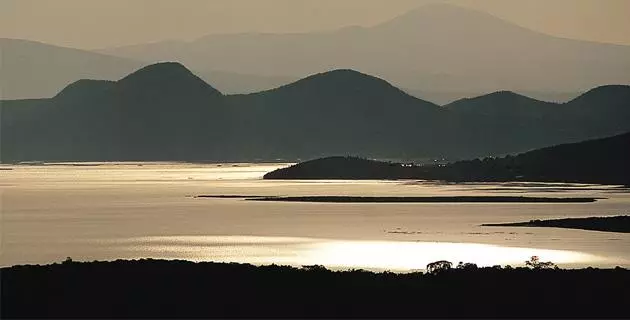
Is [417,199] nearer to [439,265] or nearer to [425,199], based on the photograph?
[425,199]

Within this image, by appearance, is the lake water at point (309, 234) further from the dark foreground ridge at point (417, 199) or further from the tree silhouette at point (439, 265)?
the tree silhouette at point (439, 265)

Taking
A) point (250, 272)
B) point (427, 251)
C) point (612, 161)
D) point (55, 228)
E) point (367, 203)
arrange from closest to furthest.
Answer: point (250, 272)
point (427, 251)
point (55, 228)
point (367, 203)
point (612, 161)

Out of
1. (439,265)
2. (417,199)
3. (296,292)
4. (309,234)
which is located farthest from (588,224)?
(417,199)

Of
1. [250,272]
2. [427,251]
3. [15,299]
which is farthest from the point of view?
[427,251]

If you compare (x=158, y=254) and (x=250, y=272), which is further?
(x=158, y=254)

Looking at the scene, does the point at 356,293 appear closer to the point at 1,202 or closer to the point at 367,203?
the point at 367,203

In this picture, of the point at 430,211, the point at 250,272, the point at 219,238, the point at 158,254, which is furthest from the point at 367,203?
the point at 250,272
